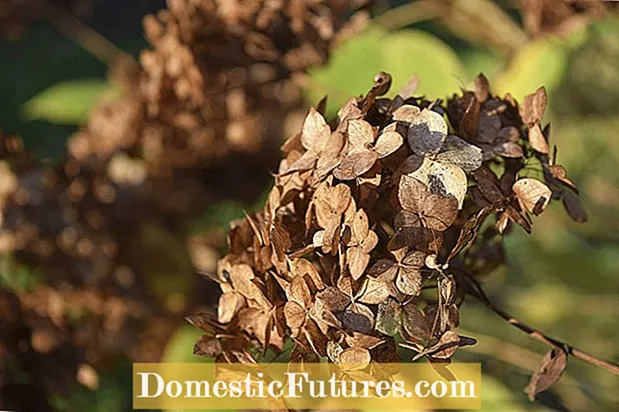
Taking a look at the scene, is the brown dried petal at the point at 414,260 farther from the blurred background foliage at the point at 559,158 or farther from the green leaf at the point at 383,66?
the green leaf at the point at 383,66

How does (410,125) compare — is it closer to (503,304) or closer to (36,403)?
(36,403)

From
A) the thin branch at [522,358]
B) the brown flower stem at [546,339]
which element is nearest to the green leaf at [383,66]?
the thin branch at [522,358]

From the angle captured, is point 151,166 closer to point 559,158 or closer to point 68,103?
point 68,103

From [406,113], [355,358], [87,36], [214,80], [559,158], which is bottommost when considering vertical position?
[355,358]

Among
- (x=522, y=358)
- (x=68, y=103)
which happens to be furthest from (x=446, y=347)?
(x=68, y=103)

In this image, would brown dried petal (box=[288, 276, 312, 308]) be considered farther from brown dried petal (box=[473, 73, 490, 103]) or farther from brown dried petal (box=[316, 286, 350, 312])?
brown dried petal (box=[473, 73, 490, 103])

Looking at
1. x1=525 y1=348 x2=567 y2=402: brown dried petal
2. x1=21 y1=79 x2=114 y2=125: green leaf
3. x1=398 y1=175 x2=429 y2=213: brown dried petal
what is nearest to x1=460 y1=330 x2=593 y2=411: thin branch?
x1=525 y1=348 x2=567 y2=402: brown dried petal
